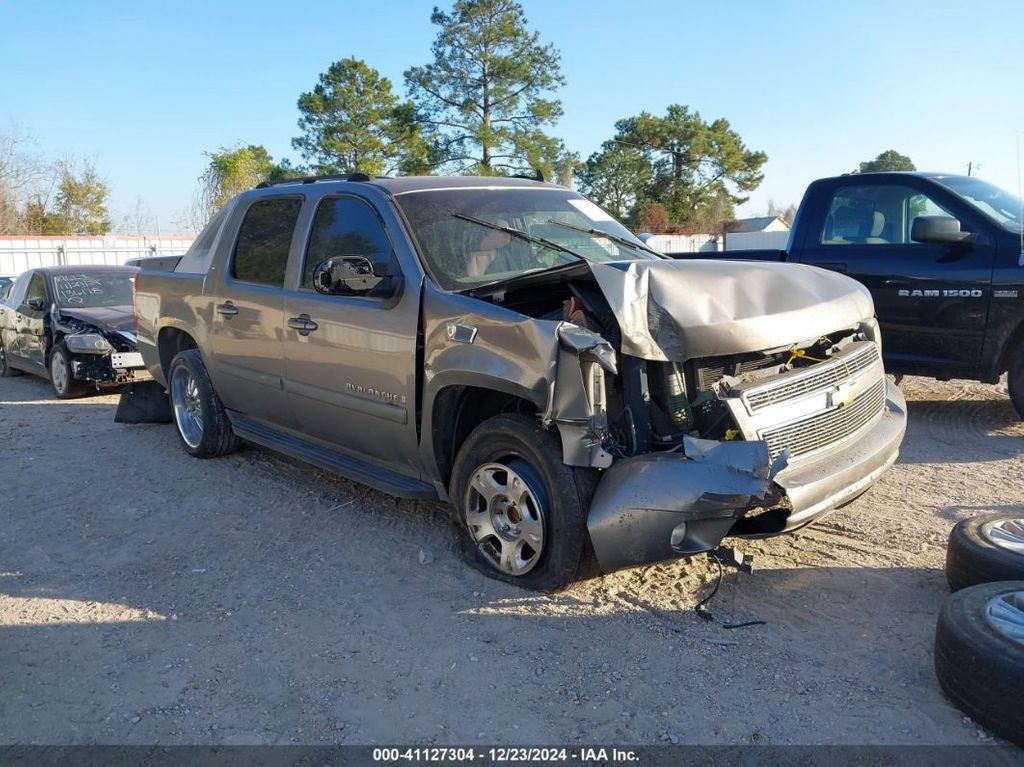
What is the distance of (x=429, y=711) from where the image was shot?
2.97m

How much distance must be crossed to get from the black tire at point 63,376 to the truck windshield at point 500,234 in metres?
6.18

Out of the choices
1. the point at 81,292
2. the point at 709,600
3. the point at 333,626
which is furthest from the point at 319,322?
the point at 81,292

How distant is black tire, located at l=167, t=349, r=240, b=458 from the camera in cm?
612

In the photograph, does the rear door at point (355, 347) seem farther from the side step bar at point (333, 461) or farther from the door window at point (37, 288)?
the door window at point (37, 288)

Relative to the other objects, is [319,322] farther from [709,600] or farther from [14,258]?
[14,258]

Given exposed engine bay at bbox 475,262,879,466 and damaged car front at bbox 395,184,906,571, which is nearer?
damaged car front at bbox 395,184,906,571

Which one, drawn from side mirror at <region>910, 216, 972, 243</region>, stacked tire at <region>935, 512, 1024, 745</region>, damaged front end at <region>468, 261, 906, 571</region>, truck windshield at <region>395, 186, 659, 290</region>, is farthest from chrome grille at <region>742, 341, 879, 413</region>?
side mirror at <region>910, 216, 972, 243</region>

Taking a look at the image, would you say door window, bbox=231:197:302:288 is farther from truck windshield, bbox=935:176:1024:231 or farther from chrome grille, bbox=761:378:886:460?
truck windshield, bbox=935:176:1024:231

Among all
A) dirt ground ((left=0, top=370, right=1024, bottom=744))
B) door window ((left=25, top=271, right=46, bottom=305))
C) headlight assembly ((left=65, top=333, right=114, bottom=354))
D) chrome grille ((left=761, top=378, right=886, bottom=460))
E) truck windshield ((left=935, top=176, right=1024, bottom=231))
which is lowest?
dirt ground ((left=0, top=370, right=1024, bottom=744))

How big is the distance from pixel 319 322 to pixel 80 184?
43285mm

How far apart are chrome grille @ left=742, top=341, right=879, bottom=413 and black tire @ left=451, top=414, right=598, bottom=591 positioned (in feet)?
2.49

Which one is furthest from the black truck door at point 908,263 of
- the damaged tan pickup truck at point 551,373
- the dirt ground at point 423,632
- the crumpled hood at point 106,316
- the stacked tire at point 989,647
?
the crumpled hood at point 106,316

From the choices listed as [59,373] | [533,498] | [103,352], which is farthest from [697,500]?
[59,373]

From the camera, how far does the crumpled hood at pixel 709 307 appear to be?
11.2 feet
